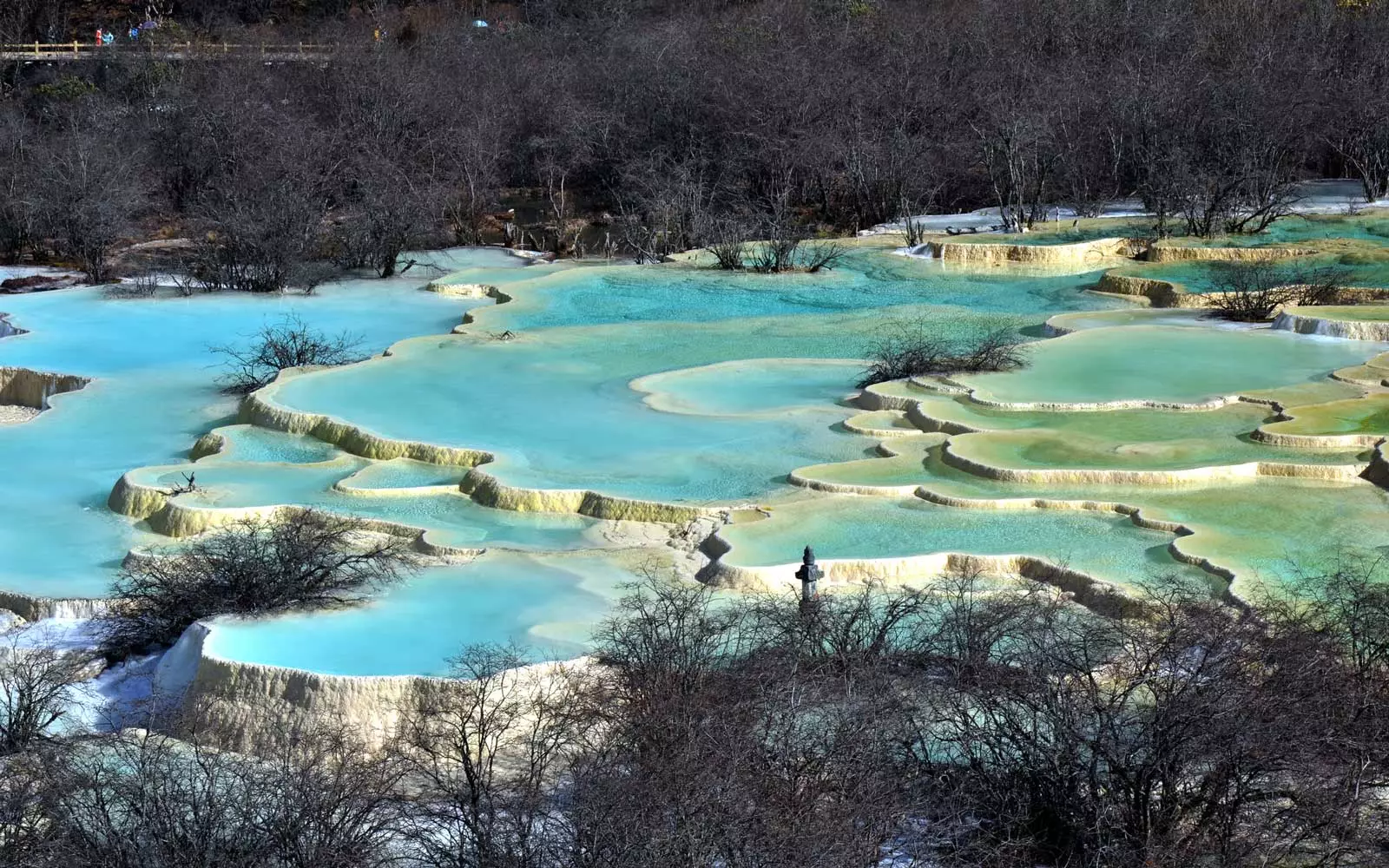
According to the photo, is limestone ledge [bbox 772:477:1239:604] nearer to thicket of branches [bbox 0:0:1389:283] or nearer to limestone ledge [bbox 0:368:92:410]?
limestone ledge [bbox 0:368:92:410]

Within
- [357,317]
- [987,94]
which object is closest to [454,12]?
[987,94]

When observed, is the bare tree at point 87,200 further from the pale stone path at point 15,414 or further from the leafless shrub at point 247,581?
the leafless shrub at point 247,581

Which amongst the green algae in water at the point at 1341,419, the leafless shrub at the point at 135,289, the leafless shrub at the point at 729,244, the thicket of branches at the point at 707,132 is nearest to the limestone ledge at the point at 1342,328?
the green algae in water at the point at 1341,419

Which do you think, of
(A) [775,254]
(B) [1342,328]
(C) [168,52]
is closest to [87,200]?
(A) [775,254]

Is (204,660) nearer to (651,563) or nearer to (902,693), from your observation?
A: (651,563)

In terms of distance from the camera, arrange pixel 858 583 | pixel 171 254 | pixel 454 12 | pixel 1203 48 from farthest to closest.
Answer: pixel 454 12 < pixel 1203 48 < pixel 171 254 < pixel 858 583
